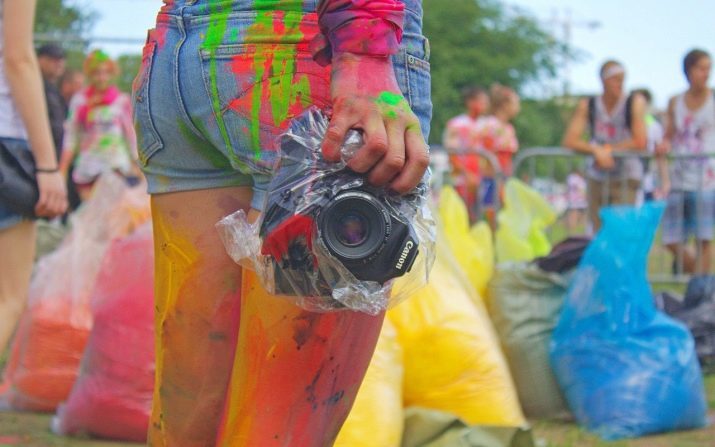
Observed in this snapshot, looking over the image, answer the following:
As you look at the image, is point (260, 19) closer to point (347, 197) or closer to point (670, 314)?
point (347, 197)

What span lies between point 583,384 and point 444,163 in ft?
20.2

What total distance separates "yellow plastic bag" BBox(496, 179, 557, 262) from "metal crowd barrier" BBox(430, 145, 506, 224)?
2025 mm

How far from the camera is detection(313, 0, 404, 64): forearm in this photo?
1434mm

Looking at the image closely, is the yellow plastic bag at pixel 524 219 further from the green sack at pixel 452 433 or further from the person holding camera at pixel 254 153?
the person holding camera at pixel 254 153

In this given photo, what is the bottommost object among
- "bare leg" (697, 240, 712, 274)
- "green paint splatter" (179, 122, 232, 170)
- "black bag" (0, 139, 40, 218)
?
"bare leg" (697, 240, 712, 274)

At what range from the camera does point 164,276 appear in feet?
5.77

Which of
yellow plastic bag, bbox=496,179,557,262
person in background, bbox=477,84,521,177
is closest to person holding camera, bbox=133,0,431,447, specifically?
yellow plastic bag, bbox=496,179,557,262

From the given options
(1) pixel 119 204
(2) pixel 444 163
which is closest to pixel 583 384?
(1) pixel 119 204

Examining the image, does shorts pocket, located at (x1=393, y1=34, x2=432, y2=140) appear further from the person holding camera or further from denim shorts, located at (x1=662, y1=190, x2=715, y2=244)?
denim shorts, located at (x1=662, y1=190, x2=715, y2=244)

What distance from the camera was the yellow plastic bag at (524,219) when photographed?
5.21 meters

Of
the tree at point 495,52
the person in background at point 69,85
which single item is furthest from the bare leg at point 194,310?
the tree at point 495,52

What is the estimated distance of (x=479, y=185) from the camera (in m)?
8.69

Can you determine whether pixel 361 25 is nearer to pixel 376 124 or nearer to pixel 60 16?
pixel 376 124

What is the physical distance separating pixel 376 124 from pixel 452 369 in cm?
218
